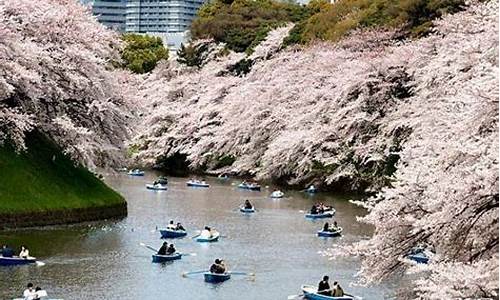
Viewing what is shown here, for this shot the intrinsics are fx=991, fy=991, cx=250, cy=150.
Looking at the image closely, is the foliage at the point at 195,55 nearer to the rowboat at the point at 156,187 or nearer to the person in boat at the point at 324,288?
the rowboat at the point at 156,187

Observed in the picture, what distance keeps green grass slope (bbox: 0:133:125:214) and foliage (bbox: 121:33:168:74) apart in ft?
173

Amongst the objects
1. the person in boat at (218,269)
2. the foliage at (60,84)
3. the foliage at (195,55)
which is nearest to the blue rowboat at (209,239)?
the foliage at (60,84)

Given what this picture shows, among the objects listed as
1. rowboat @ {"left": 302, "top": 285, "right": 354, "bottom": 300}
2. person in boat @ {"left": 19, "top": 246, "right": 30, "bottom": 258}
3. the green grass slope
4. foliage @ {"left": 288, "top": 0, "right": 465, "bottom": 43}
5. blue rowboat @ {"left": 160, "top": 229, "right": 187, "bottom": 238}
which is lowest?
rowboat @ {"left": 302, "top": 285, "right": 354, "bottom": 300}

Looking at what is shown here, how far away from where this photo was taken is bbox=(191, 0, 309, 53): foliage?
88.1 metres

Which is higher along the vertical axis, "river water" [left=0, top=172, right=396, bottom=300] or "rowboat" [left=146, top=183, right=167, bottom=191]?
"rowboat" [left=146, top=183, right=167, bottom=191]

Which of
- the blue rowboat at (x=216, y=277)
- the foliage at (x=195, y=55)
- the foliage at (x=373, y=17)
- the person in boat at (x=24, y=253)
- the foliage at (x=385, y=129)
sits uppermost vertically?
the foliage at (x=373, y=17)

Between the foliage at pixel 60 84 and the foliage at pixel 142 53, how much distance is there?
51.6 m

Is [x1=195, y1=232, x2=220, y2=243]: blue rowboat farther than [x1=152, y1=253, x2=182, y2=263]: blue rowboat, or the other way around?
[x1=195, y1=232, x2=220, y2=243]: blue rowboat

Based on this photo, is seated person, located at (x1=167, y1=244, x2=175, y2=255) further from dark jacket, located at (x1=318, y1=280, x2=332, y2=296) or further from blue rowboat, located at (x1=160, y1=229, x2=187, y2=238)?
dark jacket, located at (x1=318, y1=280, x2=332, y2=296)

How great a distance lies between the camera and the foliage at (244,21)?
88.1 metres

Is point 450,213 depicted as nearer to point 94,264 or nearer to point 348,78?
point 94,264

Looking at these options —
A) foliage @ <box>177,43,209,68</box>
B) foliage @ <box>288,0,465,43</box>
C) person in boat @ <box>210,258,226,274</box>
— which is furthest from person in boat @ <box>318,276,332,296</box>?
foliage @ <box>177,43,209,68</box>

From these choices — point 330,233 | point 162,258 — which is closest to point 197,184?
point 330,233

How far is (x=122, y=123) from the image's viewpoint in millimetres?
43406
